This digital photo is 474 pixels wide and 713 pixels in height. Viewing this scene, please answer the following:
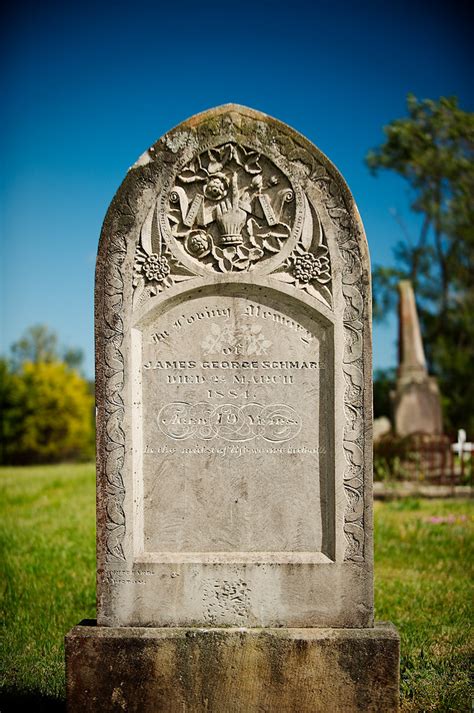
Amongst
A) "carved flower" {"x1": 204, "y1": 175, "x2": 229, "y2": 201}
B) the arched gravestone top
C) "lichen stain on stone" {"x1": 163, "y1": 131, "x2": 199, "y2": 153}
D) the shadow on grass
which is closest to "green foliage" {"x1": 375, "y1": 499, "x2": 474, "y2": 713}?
the arched gravestone top

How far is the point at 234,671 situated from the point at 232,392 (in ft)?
5.37

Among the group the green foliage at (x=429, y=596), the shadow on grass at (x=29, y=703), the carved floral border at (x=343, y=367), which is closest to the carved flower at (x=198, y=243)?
the carved floral border at (x=343, y=367)

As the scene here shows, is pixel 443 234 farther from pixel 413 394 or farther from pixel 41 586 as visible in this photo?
pixel 41 586

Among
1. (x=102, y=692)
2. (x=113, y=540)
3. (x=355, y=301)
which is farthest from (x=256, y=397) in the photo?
(x=102, y=692)

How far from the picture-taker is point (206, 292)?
4625 mm

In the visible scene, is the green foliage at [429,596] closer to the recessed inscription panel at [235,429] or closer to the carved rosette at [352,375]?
the carved rosette at [352,375]

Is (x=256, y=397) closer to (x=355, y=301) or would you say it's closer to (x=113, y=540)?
(x=355, y=301)

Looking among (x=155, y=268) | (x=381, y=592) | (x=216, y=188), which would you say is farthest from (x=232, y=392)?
(x=381, y=592)

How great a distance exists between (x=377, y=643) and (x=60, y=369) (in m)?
31.1

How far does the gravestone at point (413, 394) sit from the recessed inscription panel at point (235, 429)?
1345 centimetres

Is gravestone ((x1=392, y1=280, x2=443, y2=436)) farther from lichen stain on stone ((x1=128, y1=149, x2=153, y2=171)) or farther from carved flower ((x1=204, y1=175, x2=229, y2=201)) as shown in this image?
lichen stain on stone ((x1=128, y1=149, x2=153, y2=171))

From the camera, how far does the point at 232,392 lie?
4625mm

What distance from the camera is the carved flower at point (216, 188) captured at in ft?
15.0

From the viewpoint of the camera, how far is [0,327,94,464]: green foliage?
3234 centimetres
